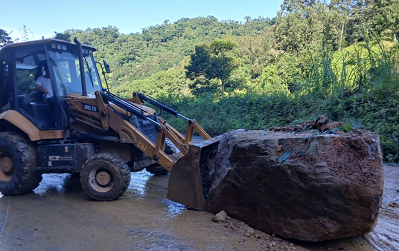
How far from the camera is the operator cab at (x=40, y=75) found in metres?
6.44

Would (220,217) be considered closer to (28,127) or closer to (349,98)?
(28,127)

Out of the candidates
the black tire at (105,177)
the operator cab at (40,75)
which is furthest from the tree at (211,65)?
the black tire at (105,177)

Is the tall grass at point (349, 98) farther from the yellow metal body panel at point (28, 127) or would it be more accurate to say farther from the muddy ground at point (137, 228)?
the yellow metal body panel at point (28, 127)

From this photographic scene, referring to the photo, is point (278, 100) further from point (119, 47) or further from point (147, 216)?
point (119, 47)

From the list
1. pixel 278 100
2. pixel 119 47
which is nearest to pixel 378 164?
pixel 278 100

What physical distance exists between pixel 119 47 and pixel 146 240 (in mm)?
62224

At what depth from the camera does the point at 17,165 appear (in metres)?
6.21

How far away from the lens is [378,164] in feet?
12.1

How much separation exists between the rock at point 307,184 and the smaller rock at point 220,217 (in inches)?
4.2

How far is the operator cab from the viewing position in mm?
6441

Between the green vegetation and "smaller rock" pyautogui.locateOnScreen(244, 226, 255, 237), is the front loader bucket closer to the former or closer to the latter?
"smaller rock" pyautogui.locateOnScreen(244, 226, 255, 237)

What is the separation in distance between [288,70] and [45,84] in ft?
58.3

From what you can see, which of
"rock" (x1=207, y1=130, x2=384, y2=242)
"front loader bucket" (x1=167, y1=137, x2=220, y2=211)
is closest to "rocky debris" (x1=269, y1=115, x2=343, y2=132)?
"rock" (x1=207, y1=130, x2=384, y2=242)

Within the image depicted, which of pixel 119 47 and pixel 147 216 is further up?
pixel 119 47
